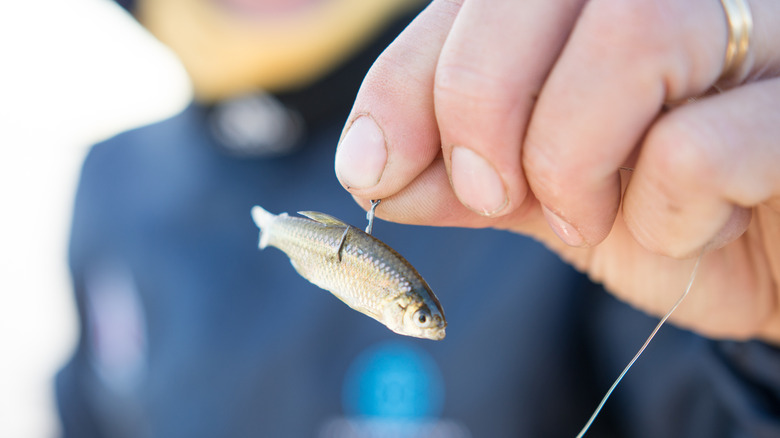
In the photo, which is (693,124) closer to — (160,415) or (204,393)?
(204,393)

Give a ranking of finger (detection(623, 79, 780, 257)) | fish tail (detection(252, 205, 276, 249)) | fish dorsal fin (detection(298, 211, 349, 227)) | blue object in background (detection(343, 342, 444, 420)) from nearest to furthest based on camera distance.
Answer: finger (detection(623, 79, 780, 257)), fish dorsal fin (detection(298, 211, 349, 227)), fish tail (detection(252, 205, 276, 249)), blue object in background (detection(343, 342, 444, 420))

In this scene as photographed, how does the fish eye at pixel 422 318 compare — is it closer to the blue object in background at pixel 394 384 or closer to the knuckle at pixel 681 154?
the knuckle at pixel 681 154

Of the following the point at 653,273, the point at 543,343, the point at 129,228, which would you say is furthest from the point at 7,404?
the point at 653,273

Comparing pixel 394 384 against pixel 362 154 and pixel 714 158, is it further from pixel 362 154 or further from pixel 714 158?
pixel 714 158

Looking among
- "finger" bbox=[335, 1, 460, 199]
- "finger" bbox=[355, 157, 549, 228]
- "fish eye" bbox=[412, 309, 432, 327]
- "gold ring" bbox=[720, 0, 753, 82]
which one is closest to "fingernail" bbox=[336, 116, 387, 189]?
"finger" bbox=[335, 1, 460, 199]

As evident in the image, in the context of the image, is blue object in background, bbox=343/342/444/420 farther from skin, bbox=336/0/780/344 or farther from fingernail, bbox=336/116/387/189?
fingernail, bbox=336/116/387/189

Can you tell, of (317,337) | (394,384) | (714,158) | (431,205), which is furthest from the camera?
(317,337)

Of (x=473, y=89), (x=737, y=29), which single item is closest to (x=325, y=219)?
(x=473, y=89)
